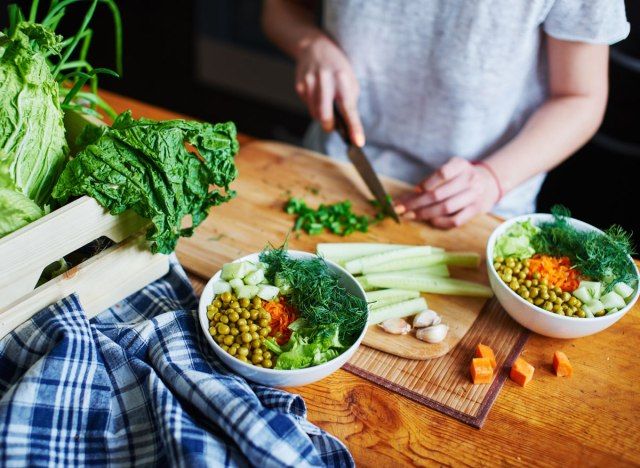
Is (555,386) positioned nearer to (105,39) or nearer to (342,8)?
(342,8)

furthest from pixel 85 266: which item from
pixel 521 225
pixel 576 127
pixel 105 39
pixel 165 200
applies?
pixel 105 39

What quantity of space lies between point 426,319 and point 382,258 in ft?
0.73

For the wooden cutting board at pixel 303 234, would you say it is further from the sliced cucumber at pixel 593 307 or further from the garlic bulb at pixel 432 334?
the sliced cucumber at pixel 593 307

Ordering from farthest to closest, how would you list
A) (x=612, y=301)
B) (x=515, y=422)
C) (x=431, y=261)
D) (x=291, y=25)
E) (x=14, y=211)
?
(x=291, y=25), (x=431, y=261), (x=612, y=301), (x=515, y=422), (x=14, y=211)

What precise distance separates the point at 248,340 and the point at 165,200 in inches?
13.9

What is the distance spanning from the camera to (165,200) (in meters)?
1.35

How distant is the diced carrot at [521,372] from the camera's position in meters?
1.39

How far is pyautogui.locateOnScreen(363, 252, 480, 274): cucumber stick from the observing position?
1.64 meters

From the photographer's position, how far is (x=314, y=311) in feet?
4.39

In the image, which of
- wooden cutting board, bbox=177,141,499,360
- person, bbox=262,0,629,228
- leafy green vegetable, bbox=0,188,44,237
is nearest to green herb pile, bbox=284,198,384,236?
wooden cutting board, bbox=177,141,499,360

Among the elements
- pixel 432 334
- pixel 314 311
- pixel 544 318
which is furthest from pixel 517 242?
pixel 314 311

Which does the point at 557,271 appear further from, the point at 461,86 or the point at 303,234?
the point at 461,86

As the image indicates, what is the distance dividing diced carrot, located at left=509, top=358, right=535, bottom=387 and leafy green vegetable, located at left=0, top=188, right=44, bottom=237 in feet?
3.52

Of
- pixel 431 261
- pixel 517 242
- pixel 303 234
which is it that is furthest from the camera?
pixel 303 234
